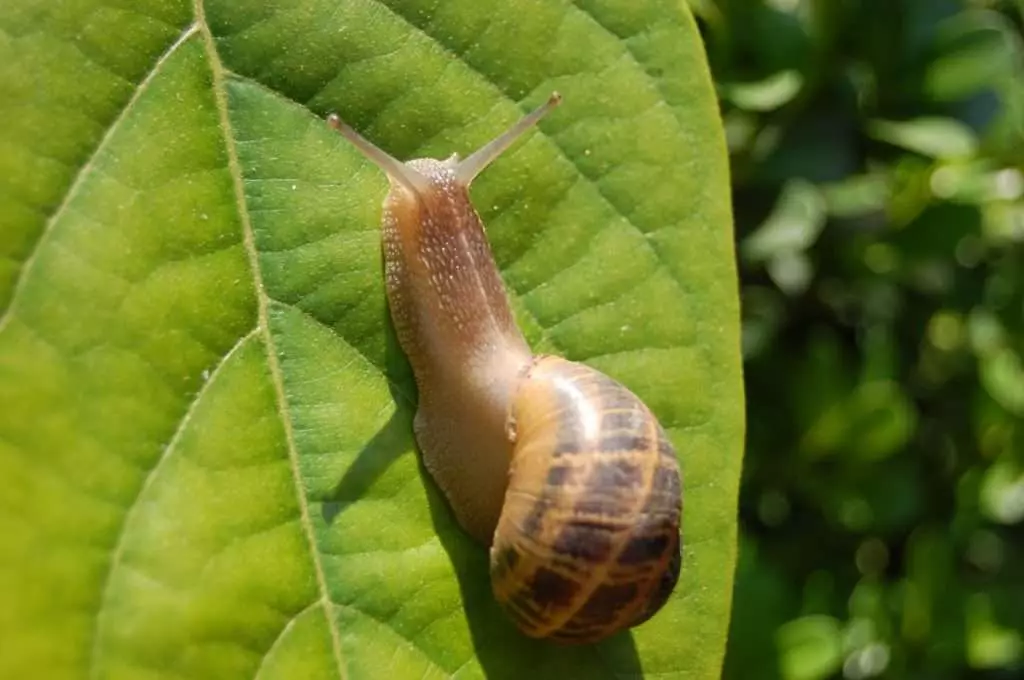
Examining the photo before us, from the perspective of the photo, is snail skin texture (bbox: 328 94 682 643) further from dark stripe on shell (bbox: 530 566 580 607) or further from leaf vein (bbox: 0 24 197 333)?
leaf vein (bbox: 0 24 197 333)

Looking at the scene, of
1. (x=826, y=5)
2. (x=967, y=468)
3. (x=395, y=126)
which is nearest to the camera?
(x=395, y=126)

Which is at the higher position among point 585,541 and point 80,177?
point 80,177

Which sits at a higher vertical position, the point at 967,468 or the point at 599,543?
the point at 599,543

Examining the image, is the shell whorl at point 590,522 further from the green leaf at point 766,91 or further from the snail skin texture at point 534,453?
the green leaf at point 766,91

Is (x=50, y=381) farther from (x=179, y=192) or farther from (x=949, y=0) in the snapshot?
(x=949, y=0)

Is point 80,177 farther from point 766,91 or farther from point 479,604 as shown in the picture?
point 766,91

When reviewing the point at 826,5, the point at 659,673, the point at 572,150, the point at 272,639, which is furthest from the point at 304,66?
the point at 826,5

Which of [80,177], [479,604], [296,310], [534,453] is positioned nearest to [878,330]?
[534,453]
